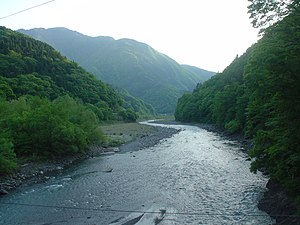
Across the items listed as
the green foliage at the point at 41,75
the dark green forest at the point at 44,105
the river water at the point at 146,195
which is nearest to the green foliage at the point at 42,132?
the dark green forest at the point at 44,105

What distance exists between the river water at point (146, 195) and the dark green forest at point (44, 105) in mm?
4442

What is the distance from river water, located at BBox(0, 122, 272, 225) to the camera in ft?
55.0

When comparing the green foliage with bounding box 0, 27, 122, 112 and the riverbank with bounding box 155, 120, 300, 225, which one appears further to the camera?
the green foliage with bounding box 0, 27, 122, 112

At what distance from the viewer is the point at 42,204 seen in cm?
1961

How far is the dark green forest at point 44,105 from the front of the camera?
106 feet

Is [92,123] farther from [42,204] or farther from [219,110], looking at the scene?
[219,110]

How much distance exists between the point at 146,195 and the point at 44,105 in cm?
2034

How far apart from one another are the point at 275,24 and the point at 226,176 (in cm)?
1324

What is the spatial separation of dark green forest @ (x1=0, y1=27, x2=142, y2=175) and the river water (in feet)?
14.6

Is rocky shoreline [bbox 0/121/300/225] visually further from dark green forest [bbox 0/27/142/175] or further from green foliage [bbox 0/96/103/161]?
green foliage [bbox 0/96/103/161]

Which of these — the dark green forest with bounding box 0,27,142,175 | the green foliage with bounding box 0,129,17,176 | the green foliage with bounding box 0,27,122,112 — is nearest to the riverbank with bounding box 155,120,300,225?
the green foliage with bounding box 0,129,17,176

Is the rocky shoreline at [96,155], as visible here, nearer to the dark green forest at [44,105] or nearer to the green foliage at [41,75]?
the dark green forest at [44,105]

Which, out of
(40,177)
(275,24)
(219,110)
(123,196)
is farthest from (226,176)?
(219,110)

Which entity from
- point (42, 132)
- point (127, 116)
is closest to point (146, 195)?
point (42, 132)
